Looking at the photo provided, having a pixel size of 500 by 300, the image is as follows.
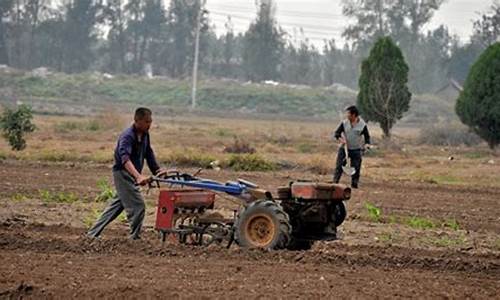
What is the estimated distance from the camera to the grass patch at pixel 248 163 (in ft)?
84.3

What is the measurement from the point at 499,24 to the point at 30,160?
63.2 meters

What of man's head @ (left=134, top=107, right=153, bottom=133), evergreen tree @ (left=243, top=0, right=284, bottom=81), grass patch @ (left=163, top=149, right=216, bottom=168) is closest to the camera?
man's head @ (left=134, top=107, right=153, bottom=133)

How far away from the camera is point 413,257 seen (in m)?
11.3

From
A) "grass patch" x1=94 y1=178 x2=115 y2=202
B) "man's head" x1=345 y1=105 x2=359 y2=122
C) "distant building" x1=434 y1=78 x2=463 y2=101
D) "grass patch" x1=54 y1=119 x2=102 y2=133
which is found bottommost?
"grass patch" x1=54 y1=119 x2=102 y2=133

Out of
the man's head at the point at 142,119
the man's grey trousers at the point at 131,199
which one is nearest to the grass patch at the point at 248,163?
the man's grey trousers at the point at 131,199

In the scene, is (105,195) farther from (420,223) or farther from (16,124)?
(16,124)

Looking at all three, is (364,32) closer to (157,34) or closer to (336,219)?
(157,34)

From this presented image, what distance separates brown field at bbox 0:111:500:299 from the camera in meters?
8.98

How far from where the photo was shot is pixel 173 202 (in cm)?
1167

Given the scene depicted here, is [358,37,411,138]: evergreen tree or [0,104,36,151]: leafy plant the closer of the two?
[0,104,36,151]: leafy plant

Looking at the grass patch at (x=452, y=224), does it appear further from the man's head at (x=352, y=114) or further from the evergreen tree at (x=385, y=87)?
the evergreen tree at (x=385, y=87)

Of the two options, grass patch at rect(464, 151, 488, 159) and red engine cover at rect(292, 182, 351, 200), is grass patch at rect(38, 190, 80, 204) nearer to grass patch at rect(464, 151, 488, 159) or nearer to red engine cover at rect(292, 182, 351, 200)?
red engine cover at rect(292, 182, 351, 200)

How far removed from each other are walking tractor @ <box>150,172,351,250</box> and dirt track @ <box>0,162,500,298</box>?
294 millimetres

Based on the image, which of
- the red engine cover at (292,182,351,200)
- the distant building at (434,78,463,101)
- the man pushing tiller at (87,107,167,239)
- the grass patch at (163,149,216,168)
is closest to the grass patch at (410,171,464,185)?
the grass patch at (163,149,216,168)
